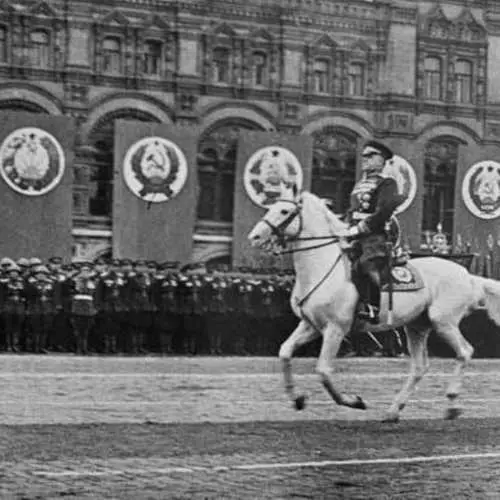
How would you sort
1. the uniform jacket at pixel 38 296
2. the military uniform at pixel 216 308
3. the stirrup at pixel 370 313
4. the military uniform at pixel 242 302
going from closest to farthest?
the stirrup at pixel 370 313 → the uniform jacket at pixel 38 296 → the military uniform at pixel 216 308 → the military uniform at pixel 242 302

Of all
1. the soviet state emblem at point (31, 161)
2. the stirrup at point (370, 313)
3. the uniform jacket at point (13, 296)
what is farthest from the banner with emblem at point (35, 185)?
the stirrup at point (370, 313)

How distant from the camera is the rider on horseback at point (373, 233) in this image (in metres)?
12.2

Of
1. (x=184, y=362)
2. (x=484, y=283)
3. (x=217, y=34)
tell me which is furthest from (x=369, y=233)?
(x=217, y=34)

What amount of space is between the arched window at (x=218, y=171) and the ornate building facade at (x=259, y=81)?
0.03m

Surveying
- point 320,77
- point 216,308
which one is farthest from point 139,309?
point 320,77

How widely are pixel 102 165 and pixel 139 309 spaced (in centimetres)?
1232

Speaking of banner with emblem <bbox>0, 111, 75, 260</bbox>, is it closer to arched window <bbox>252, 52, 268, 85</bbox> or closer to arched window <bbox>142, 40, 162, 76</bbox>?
arched window <bbox>142, 40, 162, 76</bbox>

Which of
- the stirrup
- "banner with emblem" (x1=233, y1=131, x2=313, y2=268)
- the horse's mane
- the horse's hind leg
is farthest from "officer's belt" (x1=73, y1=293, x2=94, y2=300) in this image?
"banner with emblem" (x1=233, y1=131, x2=313, y2=268)

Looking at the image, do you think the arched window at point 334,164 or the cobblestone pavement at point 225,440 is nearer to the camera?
the cobblestone pavement at point 225,440

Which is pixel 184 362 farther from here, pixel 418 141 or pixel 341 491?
pixel 418 141

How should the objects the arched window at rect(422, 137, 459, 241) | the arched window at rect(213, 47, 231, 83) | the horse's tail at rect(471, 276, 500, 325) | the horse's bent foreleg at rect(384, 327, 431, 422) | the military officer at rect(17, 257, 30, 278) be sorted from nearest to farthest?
1. the horse's bent foreleg at rect(384, 327, 431, 422)
2. the horse's tail at rect(471, 276, 500, 325)
3. the military officer at rect(17, 257, 30, 278)
4. the arched window at rect(213, 47, 231, 83)
5. the arched window at rect(422, 137, 459, 241)

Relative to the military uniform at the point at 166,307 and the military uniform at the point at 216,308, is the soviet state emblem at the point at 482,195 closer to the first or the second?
the military uniform at the point at 216,308

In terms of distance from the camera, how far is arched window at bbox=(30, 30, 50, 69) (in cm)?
3441

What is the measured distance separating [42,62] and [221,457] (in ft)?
87.7
